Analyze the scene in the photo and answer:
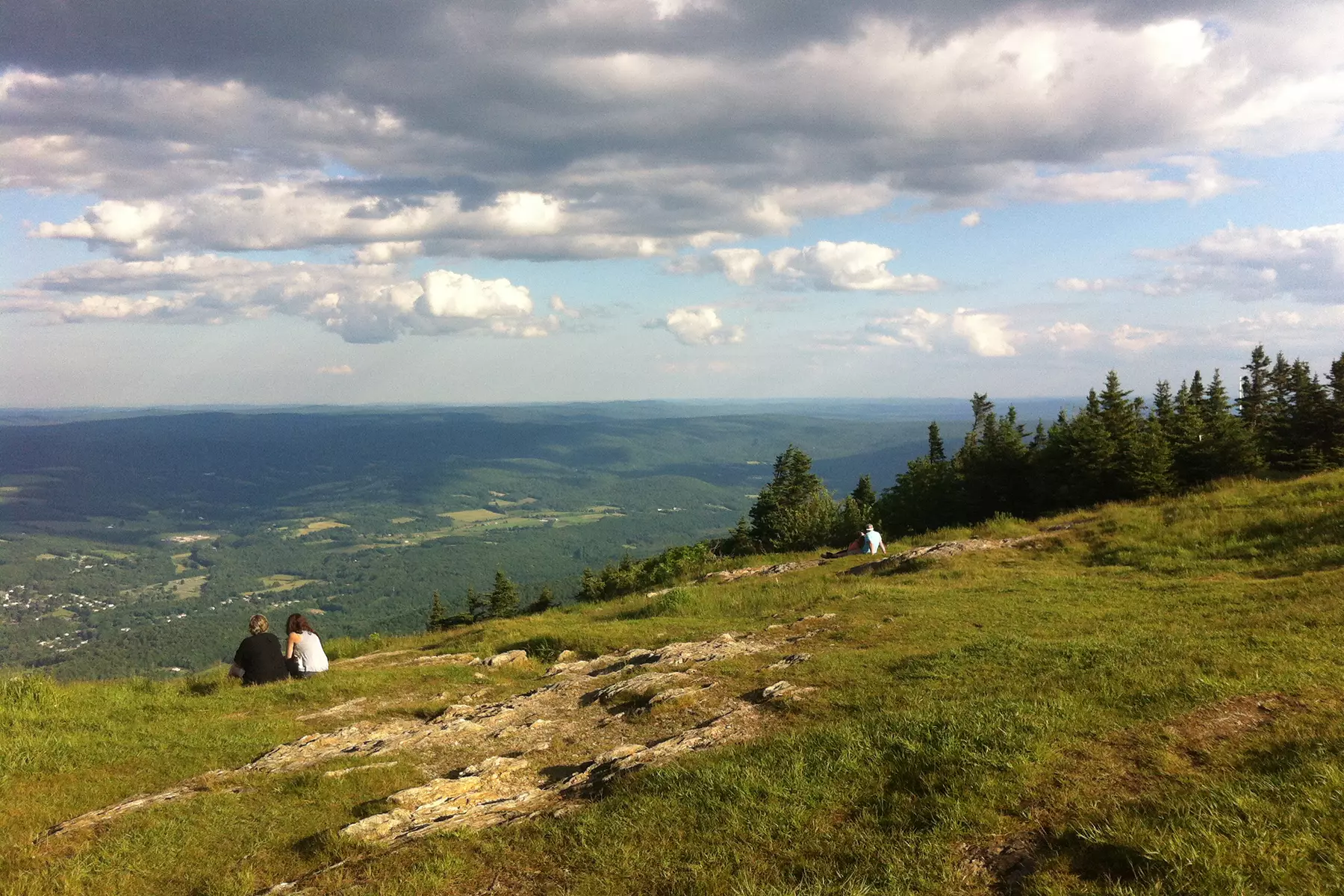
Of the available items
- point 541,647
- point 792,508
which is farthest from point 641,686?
point 792,508

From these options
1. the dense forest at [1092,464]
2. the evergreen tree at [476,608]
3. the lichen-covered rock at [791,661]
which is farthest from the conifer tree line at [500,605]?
the lichen-covered rock at [791,661]

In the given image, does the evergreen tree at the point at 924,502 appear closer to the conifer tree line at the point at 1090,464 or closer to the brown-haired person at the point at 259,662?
the conifer tree line at the point at 1090,464

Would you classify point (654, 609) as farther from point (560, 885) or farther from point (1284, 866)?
point (1284, 866)

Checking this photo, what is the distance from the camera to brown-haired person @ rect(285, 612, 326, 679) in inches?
591

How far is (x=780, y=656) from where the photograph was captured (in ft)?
42.0

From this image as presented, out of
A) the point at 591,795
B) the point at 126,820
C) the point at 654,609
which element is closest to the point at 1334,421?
the point at 654,609

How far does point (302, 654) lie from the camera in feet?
49.7

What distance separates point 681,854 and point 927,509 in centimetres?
5309

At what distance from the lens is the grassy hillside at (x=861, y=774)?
525 cm

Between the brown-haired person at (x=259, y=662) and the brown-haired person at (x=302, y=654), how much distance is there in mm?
196

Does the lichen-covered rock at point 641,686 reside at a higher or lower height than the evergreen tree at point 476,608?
higher

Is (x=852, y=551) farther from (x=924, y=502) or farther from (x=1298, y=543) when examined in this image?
(x=924, y=502)

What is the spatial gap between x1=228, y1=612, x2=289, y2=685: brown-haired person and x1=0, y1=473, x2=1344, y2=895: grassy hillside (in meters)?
0.53

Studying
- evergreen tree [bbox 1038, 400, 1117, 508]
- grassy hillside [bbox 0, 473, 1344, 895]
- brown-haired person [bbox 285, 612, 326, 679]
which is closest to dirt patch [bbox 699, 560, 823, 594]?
grassy hillside [bbox 0, 473, 1344, 895]
